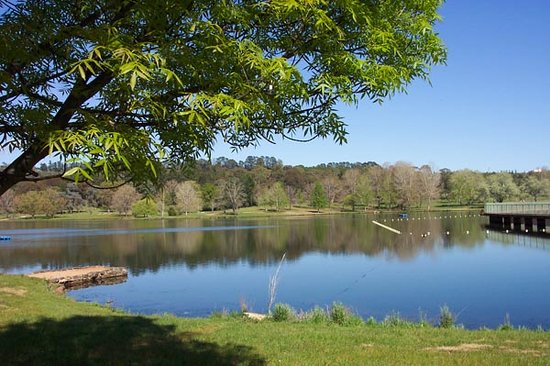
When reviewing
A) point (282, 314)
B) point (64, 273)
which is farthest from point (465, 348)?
point (64, 273)

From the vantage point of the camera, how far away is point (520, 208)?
2445 inches

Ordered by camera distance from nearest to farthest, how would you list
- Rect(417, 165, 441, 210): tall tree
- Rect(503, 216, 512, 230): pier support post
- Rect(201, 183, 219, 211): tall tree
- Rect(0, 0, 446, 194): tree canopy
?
Rect(0, 0, 446, 194): tree canopy
Rect(503, 216, 512, 230): pier support post
Rect(417, 165, 441, 210): tall tree
Rect(201, 183, 219, 211): tall tree

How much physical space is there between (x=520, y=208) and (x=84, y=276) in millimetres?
53939

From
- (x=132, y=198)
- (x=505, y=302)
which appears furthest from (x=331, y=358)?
(x=132, y=198)

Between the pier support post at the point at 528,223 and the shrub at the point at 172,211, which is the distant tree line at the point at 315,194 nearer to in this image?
the shrub at the point at 172,211

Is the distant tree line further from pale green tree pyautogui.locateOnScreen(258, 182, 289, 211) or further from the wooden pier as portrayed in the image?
the wooden pier

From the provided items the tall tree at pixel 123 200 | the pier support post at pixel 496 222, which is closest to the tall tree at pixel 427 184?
the pier support post at pixel 496 222

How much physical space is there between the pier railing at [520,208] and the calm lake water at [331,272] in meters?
6.85

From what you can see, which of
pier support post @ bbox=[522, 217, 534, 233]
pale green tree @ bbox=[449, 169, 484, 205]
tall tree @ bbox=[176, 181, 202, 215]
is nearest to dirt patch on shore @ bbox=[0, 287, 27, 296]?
pier support post @ bbox=[522, 217, 534, 233]

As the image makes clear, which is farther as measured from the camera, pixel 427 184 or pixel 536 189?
pixel 427 184

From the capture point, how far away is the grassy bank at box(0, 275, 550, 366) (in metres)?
7.47

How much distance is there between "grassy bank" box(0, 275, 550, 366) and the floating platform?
1386 centimetres

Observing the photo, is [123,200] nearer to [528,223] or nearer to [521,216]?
[521,216]

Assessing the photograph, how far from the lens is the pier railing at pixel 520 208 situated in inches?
2181
